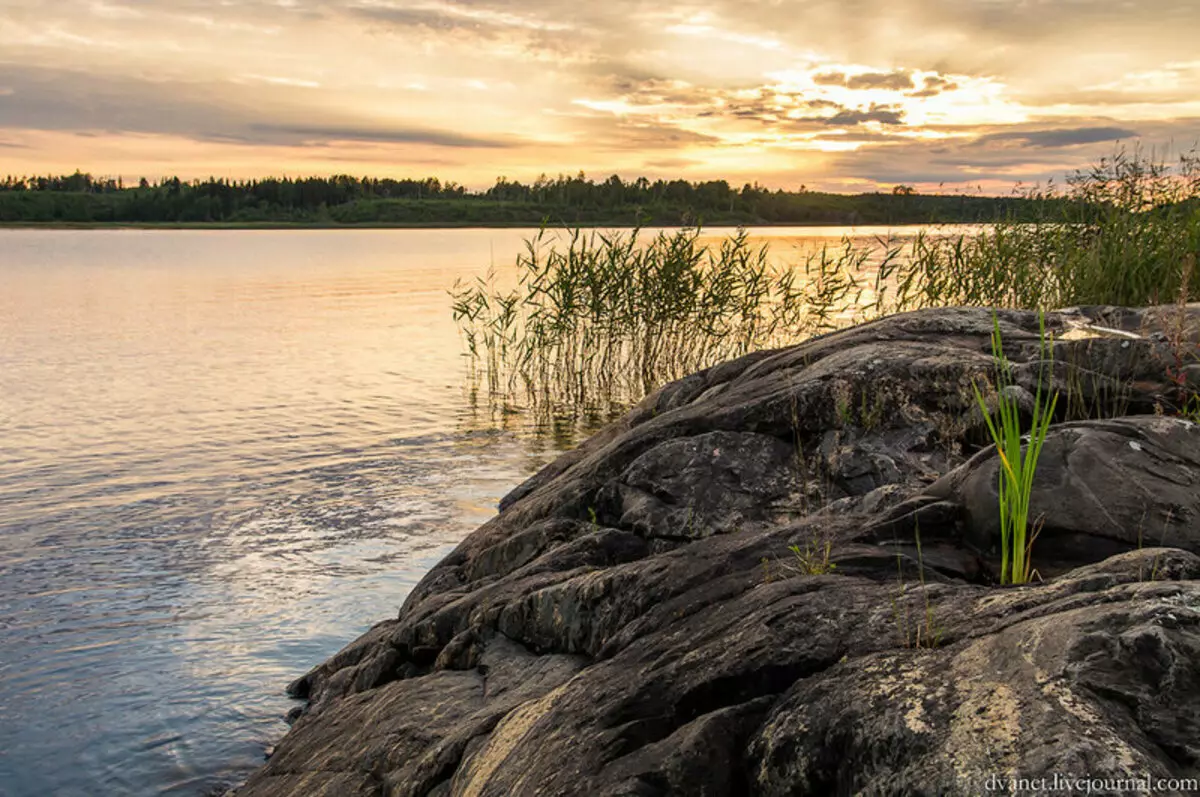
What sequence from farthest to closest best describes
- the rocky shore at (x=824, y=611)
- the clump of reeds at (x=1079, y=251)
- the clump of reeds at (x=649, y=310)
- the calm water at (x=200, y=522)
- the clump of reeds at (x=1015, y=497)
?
1. the clump of reeds at (x=649, y=310)
2. the clump of reeds at (x=1079, y=251)
3. the calm water at (x=200, y=522)
4. the clump of reeds at (x=1015, y=497)
5. the rocky shore at (x=824, y=611)

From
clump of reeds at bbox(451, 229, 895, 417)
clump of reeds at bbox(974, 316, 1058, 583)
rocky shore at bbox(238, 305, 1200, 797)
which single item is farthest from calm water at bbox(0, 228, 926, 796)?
clump of reeds at bbox(974, 316, 1058, 583)

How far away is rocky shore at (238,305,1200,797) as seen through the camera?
3031 millimetres

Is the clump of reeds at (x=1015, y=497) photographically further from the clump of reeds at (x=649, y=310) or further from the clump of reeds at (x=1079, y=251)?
the clump of reeds at (x=649, y=310)

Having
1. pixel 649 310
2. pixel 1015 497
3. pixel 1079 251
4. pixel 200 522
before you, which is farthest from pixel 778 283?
pixel 1015 497

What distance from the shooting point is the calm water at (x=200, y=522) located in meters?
7.61

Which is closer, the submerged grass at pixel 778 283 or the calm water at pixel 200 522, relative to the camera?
the calm water at pixel 200 522

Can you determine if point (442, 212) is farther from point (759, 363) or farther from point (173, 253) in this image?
point (759, 363)

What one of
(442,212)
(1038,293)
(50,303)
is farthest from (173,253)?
(1038,293)

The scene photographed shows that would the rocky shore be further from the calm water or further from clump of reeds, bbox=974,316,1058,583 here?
the calm water

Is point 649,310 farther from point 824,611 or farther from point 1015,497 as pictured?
point 824,611

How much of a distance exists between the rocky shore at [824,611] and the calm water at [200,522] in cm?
121

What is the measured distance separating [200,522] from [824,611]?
10.4 metres

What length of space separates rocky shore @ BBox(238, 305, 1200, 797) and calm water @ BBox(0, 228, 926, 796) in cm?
121

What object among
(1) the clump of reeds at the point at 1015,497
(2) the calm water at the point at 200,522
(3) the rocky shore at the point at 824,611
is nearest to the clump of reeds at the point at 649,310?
(2) the calm water at the point at 200,522
